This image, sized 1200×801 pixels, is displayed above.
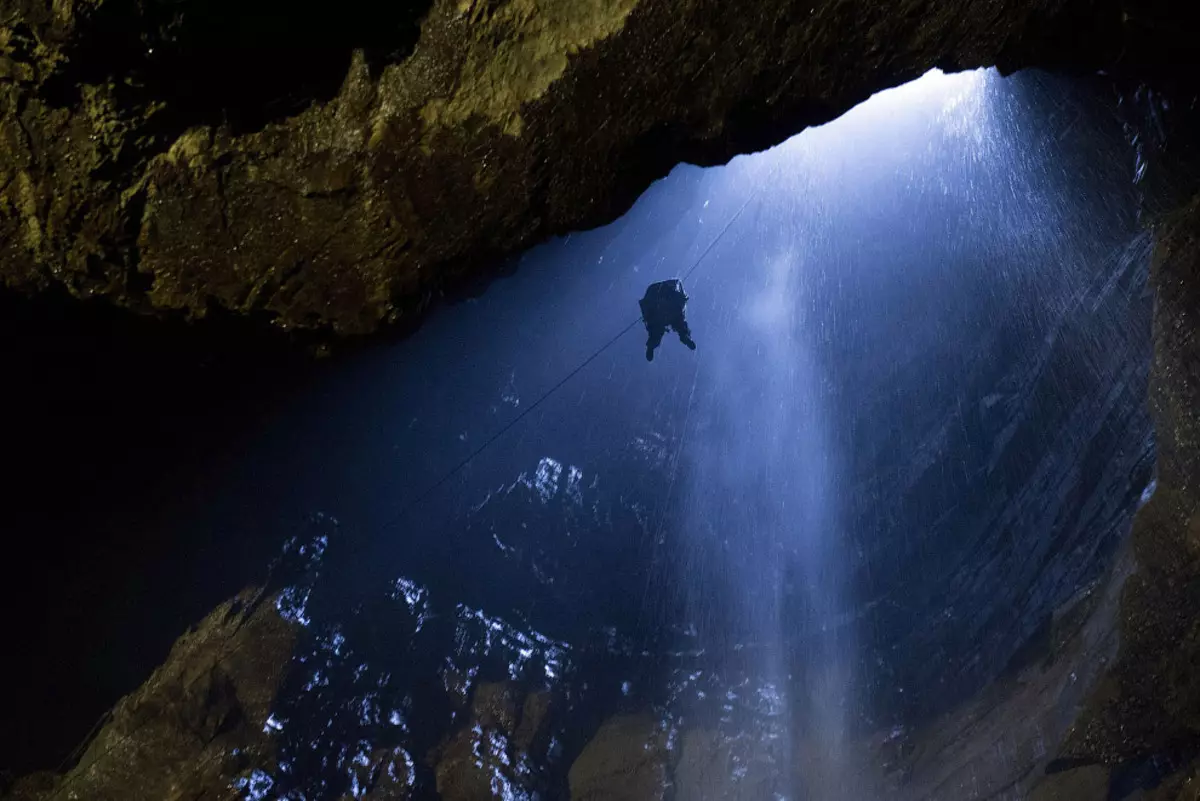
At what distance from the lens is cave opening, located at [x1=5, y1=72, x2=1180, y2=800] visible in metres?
7.28

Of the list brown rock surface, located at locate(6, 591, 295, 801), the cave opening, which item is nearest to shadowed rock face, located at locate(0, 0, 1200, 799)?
the cave opening

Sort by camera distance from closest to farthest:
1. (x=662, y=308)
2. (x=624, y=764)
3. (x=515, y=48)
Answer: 1. (x=515, y=48)
2. (x=662, y=308)
3. (x=624, y=764)

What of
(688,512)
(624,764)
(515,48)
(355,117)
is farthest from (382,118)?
(688,512)

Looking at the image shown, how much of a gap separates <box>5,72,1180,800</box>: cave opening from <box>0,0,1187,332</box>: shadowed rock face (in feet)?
4.18

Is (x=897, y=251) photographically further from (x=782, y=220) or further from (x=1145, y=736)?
(x=1145, y=736)

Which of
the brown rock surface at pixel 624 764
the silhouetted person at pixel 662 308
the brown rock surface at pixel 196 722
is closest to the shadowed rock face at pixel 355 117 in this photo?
the brown rock surface at pixel 196 722

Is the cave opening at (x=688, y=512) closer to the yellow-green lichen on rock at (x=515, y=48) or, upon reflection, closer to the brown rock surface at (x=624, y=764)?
the brown rock surface at (x=624, y=764)

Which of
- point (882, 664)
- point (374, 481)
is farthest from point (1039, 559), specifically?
point (374, 481)

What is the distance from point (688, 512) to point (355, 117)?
19.8 metres

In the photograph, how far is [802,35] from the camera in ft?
10.8

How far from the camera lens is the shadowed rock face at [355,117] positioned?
9.57 ft

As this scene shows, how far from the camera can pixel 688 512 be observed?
21672mm

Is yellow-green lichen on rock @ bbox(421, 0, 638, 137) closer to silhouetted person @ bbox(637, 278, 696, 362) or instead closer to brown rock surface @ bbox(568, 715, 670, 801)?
silhouetted person @ bbox(637, 278, 696, 362)

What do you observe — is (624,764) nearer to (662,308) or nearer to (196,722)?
(196,722)
